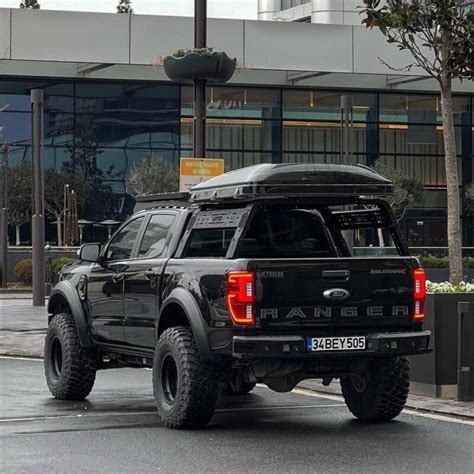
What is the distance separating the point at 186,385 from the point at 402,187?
147 ft

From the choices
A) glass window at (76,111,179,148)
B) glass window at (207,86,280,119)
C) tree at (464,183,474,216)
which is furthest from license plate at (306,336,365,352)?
tree at (464,183,474,216)

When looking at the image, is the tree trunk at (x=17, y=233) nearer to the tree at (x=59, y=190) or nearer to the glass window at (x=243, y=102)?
the tree at (x=59, y=190)

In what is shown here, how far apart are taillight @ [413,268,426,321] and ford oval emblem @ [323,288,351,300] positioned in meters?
0.68

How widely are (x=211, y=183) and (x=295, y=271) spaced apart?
1.42m

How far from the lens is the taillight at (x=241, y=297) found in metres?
9.41

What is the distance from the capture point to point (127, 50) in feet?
148

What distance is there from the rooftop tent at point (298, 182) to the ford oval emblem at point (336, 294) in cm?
85

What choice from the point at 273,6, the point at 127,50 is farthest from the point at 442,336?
the point at 273,6

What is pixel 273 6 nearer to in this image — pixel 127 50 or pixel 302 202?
pixel 127 50

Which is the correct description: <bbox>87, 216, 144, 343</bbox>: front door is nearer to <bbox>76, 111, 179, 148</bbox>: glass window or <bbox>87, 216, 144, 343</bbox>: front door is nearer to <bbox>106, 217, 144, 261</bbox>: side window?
<bbox>106, 217, 144, 261</bbox>: side window

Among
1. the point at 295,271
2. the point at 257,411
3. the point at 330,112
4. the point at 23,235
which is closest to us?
the point at 295,271

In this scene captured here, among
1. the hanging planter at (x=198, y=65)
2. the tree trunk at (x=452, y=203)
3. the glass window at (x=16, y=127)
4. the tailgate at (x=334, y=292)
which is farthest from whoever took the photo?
the glass window at (x=16, y=127)

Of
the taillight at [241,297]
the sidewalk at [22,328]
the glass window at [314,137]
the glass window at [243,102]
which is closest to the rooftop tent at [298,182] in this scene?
the taillight at [241,297]

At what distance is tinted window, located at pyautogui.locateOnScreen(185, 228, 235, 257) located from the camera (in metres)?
10.6
